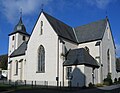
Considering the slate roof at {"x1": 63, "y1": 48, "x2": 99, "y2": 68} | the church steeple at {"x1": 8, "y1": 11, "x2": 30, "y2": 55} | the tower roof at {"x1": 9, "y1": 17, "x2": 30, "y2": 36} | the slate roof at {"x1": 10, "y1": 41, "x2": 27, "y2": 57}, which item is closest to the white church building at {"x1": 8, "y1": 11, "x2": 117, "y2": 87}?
the slate roof at {"x1": 63, "y1": 48, "x2": 99, "y2": 68}

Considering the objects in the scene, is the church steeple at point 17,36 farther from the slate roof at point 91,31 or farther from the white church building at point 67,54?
the slate roof at point 91,31

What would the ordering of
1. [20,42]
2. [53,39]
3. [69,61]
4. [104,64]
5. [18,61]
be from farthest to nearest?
[20,42] → [18,61] → [104,64] → [53,39] → [69,61]

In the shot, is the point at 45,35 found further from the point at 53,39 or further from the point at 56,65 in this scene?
the point at 56,65

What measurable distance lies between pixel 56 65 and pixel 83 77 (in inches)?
228

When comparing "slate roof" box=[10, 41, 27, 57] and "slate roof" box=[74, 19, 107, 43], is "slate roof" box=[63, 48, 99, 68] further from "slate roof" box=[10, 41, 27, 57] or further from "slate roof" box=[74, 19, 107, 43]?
"slate roof" box=[10, 41, 27, 57]

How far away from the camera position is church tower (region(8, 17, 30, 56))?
5028 centimetres

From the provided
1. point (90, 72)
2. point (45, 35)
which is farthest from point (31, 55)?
point (90, 72)

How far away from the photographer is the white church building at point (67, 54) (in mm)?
30516

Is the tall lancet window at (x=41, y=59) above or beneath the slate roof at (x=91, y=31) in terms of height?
beneath

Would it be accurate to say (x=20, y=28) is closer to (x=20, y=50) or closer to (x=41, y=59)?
(x=20, y=50)

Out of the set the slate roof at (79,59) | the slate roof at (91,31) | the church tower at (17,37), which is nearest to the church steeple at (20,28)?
the church tower at (17,37)

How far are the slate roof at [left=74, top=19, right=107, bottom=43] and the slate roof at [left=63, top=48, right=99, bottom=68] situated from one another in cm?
591

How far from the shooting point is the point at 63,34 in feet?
117

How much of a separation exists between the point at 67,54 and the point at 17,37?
21551 mm
